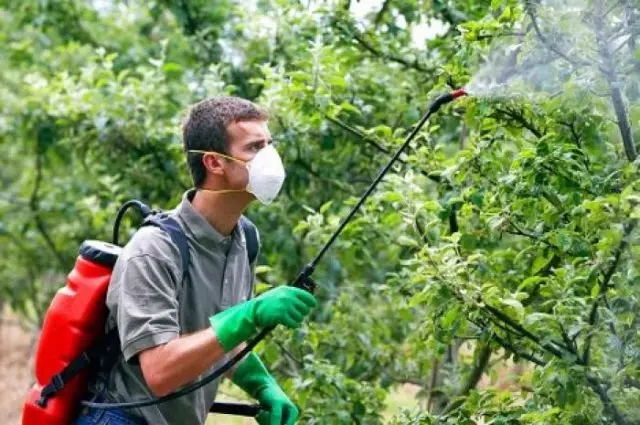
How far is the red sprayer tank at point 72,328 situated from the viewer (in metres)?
3.47

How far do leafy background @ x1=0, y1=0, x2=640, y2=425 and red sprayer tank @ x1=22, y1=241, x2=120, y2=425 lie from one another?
3.04ft

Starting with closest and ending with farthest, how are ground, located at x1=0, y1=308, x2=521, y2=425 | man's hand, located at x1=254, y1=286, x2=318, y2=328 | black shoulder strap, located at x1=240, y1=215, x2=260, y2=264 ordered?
man's hand, located at x1=254, y1=286, x2=318, y2=328, black shoulder strap, located at x1=240, y1=215, x2=260, y2=264, ground, located at x1=0, y1=308, x2=521, y2=425

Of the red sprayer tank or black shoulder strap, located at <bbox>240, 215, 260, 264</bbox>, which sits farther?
black shoulder strap, located at <bbox>240, 215, 260, 264</bbox>

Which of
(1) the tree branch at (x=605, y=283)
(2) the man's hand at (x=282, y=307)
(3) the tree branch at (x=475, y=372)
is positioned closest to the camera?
(1) the tree branch at (x=605, y=283)

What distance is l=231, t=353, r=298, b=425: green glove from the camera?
388cm

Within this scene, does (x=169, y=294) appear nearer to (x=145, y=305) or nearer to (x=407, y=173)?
(x=145, y=305)

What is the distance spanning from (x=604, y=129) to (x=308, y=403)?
183 cm

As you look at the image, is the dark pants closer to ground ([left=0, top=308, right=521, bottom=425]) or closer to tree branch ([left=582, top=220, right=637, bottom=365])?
tree branch ([left=582, top=220, right=637, bottom=365])

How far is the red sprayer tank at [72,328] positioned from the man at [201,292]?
5cm

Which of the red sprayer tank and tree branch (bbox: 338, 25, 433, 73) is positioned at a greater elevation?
tree branch (bbox: 338, 25, 433, 73)

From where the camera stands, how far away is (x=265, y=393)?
395 centimetres

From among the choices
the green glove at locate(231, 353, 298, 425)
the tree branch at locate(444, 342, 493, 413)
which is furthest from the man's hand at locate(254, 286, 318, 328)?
the tree branch at locate(444, 342, 493, 413)

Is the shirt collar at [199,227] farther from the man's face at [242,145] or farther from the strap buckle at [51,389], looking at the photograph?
the strap buckle at [51,389]

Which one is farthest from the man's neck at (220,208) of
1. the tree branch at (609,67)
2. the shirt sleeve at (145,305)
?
the tree branch at (609,67)
